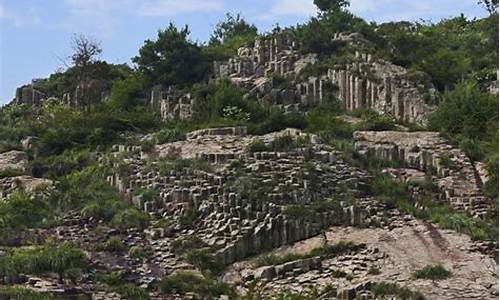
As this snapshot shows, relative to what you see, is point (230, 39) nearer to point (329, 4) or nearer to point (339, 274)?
point (329, 4)

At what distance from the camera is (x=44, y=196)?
20.6 meters

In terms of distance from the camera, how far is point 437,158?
20.9m

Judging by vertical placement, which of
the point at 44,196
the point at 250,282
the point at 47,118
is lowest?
the point at 250,282

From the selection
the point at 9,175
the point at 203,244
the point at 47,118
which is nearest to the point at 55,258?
the point at 203,244

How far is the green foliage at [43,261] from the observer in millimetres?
16422

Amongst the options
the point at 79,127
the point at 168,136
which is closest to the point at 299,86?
the point at 168,136

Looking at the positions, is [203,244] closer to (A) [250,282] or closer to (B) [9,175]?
(A) [250,282]

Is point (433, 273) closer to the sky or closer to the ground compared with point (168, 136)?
closer to the ground

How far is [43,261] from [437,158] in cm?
860

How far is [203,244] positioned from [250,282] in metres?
1.91

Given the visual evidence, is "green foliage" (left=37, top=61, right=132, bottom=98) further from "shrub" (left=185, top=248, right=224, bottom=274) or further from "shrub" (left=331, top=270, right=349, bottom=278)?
"shrub" (left=331, top=270, right=349, bottom=278)

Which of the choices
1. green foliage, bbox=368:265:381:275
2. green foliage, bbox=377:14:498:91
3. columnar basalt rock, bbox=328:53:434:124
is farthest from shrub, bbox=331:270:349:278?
green foliage, bbox=377:14:498:91

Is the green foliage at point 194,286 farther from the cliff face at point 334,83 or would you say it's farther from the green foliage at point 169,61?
the green foliage at point 169,61

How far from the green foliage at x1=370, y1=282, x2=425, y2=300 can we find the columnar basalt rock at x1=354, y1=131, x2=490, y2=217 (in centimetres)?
395
